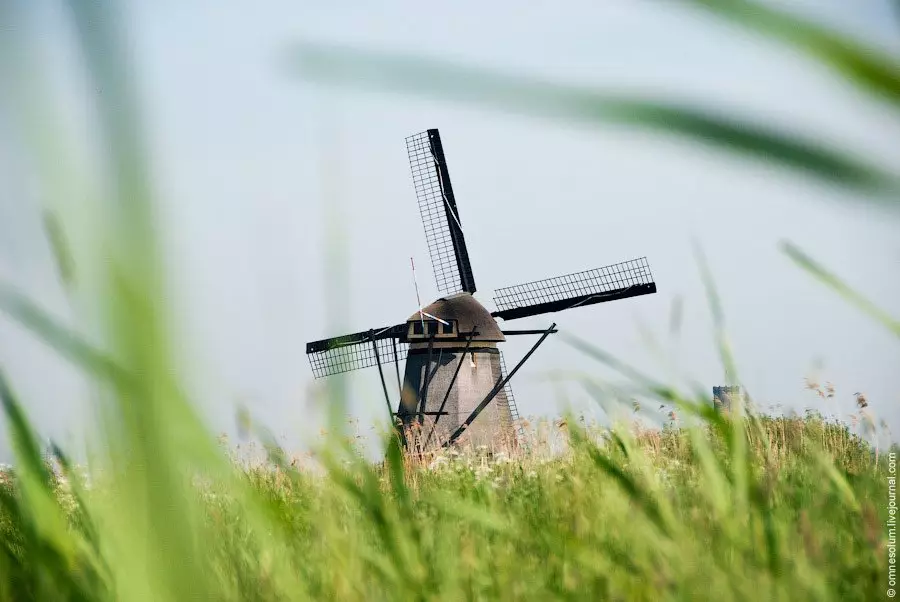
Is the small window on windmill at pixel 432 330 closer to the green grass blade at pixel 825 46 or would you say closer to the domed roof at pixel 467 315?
the domed roof at pixel 467 315

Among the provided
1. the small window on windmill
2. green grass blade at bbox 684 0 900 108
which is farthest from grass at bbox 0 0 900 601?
the small window on windmill

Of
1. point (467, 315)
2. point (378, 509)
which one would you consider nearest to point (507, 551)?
point (378, 509)

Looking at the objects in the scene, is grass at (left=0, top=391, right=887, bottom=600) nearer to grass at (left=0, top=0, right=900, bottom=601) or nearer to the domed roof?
grass at (left=0, top=0, right=900, bottom=601)

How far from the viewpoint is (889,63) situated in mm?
613

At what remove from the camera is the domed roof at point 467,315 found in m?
22.9

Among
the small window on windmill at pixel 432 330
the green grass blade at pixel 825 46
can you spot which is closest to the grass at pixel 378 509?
the green grass blade at pixel 825 46

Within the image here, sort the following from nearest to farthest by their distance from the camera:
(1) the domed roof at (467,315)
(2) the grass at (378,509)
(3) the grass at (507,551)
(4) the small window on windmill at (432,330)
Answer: (2) the grass at (378,509) → (3) the grass at (507,551) → (4) the small window on windmill at (432,330) → (1) the domed roof at (467,315)

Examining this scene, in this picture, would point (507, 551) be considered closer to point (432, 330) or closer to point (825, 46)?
point (825, 46)

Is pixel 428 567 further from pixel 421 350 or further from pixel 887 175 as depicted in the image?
pixel 421 350

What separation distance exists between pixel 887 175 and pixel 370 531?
2234 millimetres

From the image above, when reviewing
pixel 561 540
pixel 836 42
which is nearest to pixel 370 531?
pixel 561 540

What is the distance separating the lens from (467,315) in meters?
23.1

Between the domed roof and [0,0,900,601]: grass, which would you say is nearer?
[0,0,900,601]: grass

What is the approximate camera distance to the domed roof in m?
22.9
